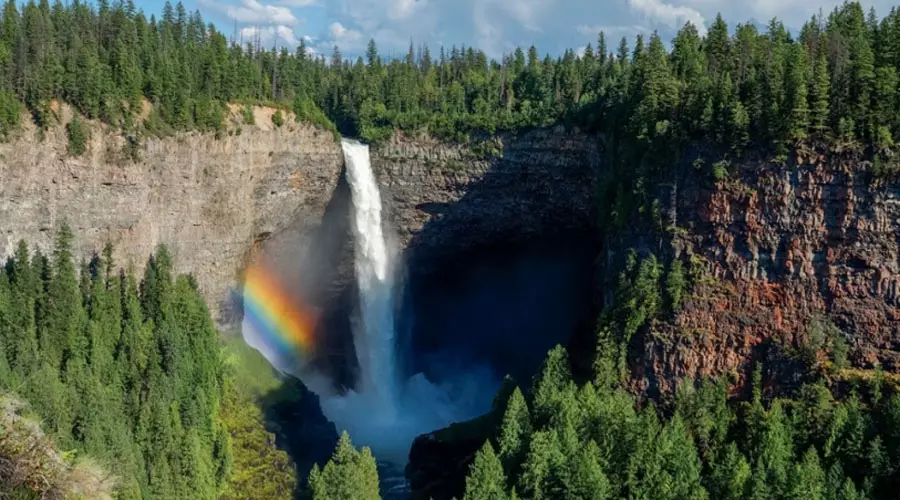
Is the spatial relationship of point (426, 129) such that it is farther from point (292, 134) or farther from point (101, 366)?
point (101, 366)

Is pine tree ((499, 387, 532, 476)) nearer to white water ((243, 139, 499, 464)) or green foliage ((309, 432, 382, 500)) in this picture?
green foliage ((309, 432, 382, 500))

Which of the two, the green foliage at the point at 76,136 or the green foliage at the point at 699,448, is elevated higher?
the green foliage at the point at 76,136

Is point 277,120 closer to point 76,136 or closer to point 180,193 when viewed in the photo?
point 180,193

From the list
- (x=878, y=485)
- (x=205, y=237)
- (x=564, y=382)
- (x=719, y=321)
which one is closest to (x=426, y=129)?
(x=205, y=237)

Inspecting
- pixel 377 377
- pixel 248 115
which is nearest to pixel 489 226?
pixel 377 377

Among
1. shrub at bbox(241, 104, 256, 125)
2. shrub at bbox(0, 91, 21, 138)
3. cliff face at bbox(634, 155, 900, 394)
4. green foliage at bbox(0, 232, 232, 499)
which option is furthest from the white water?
shrub at bbox(0, 91, 21, 138)

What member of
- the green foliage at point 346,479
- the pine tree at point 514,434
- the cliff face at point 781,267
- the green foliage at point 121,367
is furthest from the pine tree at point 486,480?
the green foliage at point 121,367

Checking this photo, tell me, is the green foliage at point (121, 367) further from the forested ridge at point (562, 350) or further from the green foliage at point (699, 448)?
the green foliage at point (699, 448)
